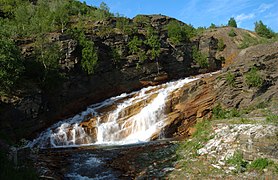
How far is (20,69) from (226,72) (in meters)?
20.9

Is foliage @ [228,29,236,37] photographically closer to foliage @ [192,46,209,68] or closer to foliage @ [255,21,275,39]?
foliage @ [255,21,275,39]

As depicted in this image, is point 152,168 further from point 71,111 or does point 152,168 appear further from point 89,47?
point 89,47

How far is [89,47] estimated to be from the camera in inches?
1444

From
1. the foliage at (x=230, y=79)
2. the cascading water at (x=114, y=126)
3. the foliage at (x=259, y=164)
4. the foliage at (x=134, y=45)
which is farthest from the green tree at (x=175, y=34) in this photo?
the foliage at (x=259, y=164)

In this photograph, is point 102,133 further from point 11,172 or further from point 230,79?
point 11,172

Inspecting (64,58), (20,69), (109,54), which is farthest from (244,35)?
(20,69)

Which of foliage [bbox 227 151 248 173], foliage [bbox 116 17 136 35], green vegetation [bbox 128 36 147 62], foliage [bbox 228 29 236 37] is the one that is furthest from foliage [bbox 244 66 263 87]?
foliage [bbox 228 29 236 37]

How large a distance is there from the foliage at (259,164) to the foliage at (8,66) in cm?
2054

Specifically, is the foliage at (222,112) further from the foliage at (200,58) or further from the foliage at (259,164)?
the foliage at (200,58)

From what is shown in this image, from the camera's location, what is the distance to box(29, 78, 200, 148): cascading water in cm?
2672

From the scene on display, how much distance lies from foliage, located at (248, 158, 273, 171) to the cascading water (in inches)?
523

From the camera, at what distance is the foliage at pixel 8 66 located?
82.2 feet

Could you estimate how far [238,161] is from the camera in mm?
13891

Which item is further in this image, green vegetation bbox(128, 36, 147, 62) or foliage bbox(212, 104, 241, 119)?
green vegetation bbox(128, 36, 147, 62)
